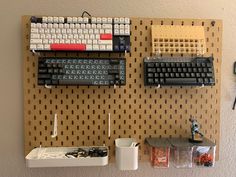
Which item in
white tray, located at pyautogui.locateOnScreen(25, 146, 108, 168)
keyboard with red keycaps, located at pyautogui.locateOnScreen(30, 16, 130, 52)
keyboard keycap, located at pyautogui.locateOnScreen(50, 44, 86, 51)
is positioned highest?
keyboard with red keycaps, located at pyautogui.locateOnScreen(30, 16, 130, 52)

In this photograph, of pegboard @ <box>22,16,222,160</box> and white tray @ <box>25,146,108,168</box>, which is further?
pegboard @ <box>22,16,222,160</box>

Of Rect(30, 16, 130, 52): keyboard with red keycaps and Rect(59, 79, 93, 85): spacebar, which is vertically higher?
Rect(30, 16, 130, 52): keyboard with red keycaps

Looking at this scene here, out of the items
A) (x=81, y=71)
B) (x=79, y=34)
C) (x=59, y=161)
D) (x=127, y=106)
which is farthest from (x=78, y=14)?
(x=59, y=161)

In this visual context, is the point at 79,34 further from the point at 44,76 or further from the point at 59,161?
the point at 59,161

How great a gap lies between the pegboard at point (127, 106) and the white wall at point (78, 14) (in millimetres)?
48

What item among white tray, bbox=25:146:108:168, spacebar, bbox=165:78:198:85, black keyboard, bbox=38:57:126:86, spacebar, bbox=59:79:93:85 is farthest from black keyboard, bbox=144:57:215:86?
white tray, bbox=25:146:108:168

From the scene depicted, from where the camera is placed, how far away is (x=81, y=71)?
0.95m

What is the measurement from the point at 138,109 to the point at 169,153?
231mm

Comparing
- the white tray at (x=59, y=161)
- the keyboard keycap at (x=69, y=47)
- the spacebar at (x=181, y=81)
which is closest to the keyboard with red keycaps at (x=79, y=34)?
Result: the keyboard keycap at (x=69, y=47)

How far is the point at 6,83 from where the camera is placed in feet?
3.37

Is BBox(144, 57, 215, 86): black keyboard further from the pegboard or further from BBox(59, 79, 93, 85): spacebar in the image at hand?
BBox(59, 79, 93, 85): spacebar

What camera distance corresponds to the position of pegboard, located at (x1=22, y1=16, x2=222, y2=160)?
1.02 m

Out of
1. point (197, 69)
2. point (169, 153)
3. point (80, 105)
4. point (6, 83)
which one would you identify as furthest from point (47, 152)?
point (197, 69)

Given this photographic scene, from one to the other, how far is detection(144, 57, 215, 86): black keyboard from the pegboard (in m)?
0.06
